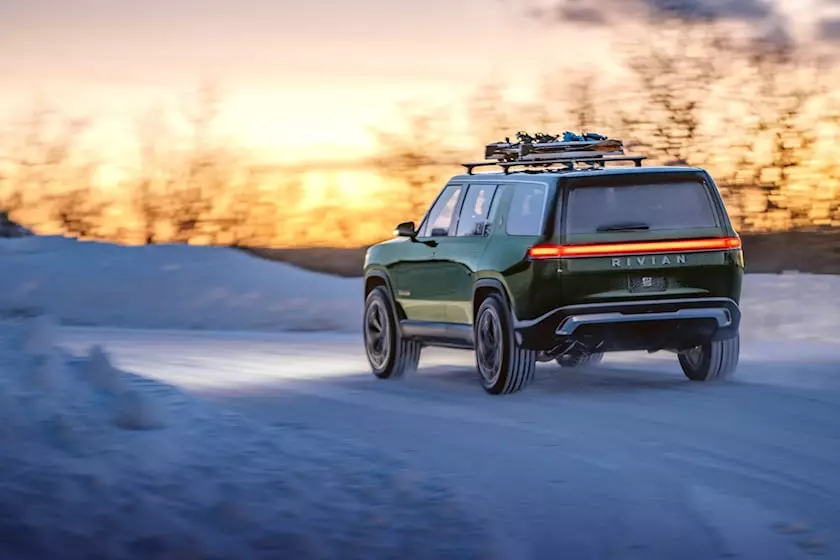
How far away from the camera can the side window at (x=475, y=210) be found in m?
15.8

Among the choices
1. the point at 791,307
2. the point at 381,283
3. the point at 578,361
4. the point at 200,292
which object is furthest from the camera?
the point at 200,292

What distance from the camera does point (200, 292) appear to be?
1235 inches

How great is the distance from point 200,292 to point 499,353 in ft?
55.3

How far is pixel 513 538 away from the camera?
8.49 m

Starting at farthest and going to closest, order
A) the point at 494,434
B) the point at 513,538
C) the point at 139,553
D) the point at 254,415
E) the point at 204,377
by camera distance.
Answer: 1. the point at 204,377
2. the point at 254,415
3. the point at 494,434
4. the point at 513,538
5. the point at 139,553

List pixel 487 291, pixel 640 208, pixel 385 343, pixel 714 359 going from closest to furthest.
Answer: pixel 640 208 → pixel 487 291 → pixel 714 359 → pixel 385 343

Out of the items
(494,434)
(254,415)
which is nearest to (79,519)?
(494,434)

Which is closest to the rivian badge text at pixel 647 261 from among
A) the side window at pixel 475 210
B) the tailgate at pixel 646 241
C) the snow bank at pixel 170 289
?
→ the tailgate at pixel 646 241

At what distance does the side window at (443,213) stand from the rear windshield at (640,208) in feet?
6.16

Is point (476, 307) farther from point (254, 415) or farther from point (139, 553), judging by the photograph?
point (139, 553)

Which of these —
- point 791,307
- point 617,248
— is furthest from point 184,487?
point 791,307

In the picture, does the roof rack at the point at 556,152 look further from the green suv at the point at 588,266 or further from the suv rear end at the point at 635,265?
the suv rear end at the point at 635,265

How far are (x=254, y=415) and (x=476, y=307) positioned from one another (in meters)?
2.54

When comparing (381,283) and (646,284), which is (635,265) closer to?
(646,284)
